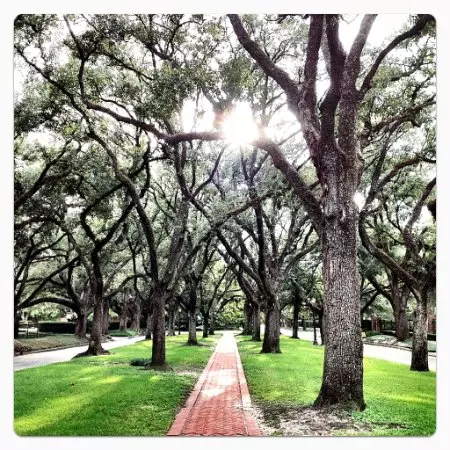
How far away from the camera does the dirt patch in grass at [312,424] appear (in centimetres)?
695

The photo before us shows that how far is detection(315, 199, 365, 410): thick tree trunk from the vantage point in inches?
299

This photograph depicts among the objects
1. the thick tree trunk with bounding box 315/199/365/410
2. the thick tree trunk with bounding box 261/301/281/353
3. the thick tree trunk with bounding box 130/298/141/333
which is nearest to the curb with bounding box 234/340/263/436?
the thick tree trunk with bounding box 315/199/365/410

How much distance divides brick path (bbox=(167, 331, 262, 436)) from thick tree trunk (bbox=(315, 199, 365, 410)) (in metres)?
1.34

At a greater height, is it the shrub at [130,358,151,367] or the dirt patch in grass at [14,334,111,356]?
the shrub at [130,358,151,367]

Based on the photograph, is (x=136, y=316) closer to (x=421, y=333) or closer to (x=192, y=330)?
(x=192, y=330)

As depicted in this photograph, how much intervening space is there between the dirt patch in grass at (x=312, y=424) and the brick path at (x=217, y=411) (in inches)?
9.4

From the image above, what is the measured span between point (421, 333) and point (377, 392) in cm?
485

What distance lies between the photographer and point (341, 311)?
7703mm

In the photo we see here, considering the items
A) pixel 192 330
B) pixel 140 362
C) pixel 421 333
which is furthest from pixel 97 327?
pixel 421 333

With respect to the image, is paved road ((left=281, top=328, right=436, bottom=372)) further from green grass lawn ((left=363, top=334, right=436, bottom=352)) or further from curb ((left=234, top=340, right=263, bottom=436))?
curb ((left=234, top=340, right=263, bottom=436))

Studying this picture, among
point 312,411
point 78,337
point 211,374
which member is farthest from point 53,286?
point 312,411

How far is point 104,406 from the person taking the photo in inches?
333

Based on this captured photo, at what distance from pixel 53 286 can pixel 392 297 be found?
1936 cm

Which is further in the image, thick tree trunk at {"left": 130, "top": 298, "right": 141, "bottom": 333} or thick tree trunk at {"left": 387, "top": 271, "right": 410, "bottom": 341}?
thick tree trunk at {"left": 130, "top": 298, "right": 141, "bottom": 333}
